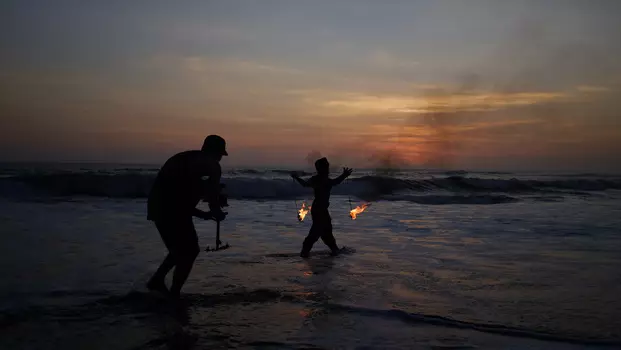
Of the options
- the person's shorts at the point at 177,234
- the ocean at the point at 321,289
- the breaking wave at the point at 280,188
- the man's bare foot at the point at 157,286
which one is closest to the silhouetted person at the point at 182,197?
the person's shorts at the point at 177,234

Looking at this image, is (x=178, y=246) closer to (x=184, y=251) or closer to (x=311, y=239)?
(x=184, y=251)

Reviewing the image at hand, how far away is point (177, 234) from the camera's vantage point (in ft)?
20.7

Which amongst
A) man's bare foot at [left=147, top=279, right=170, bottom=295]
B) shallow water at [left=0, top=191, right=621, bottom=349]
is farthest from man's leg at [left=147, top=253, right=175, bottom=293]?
shallow water at [left=0, top=191, right=621, bottom=349]

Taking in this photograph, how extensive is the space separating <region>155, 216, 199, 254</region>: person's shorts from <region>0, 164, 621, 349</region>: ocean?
Result: 2.43ft

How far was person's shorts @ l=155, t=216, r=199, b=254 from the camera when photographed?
20.7 ft

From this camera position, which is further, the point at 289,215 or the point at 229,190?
the point at 229,190

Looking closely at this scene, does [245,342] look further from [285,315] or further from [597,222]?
[597,222]

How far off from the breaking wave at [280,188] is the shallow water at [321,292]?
1736 cm

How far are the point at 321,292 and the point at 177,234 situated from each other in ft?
7.25

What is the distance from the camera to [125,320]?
228 inches

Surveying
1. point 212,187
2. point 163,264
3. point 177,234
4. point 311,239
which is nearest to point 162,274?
point 163,264

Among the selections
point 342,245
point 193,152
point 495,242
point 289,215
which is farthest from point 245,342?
point 289,215

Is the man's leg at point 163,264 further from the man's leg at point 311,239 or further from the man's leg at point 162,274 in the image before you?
the man's leg at point 311,239

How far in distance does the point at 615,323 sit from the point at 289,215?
1470cm
